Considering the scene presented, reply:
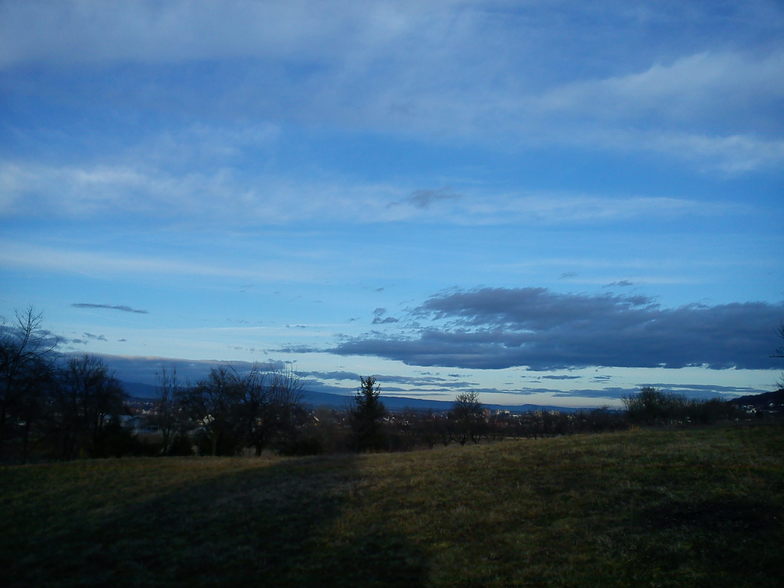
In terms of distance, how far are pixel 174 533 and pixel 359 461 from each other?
11576 mm

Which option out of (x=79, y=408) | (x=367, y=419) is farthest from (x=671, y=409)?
(x=79, y=408)

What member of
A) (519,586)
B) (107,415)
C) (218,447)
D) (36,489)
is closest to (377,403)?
(218,447)

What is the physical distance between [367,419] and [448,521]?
42217 mm

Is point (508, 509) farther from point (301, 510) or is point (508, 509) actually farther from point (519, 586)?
point (301, 510)

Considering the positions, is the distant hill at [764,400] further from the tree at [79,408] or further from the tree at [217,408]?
the tree at [79,408]

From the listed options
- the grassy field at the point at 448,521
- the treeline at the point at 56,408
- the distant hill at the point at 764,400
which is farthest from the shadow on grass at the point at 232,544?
the distant hill at the point at 764,400

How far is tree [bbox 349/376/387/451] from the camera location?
5594 centimetres

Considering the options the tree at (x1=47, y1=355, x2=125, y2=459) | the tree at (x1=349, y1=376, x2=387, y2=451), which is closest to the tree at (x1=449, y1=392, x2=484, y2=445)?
the tree at (x1=349, y1=376, x2=387, y2=451)

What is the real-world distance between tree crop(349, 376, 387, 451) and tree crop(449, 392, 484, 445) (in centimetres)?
1725

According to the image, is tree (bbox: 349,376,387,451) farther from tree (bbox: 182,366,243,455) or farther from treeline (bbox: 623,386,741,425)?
treeline (bbox: 623,386,741,425)

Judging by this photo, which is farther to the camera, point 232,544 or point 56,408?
point 56,408

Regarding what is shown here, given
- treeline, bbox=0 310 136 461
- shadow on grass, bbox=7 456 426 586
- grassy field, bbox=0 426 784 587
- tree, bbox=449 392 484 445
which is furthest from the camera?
tree, bbox=449 392 484 445

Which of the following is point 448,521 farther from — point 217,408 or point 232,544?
point 217,408

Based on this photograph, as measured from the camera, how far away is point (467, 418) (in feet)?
243
